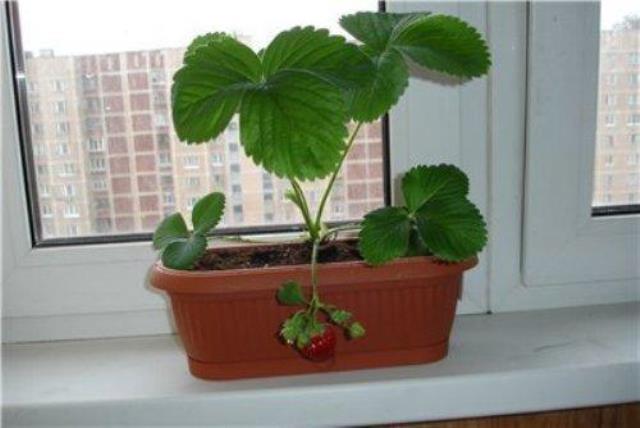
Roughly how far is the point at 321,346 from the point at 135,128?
0.38m

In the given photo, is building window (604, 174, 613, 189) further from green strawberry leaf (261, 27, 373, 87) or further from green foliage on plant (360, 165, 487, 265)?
green strawberry leaf (261, 27, 373, 87)

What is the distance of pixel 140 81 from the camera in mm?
740

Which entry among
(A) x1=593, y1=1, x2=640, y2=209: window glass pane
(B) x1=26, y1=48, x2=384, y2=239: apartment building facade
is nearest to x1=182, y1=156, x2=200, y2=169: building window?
(B) x1=26, y1=48, x2=384, y2=239: apartment building facade

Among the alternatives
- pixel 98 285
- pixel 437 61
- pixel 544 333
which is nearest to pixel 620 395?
pixel 544 333

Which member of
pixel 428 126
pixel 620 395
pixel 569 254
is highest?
pixel 428 126

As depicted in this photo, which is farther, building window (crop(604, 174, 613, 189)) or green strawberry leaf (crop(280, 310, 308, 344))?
building window (crop(604, 174, 613, 189))

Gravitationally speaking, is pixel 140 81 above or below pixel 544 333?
above

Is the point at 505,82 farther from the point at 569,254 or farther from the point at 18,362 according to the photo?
the point at 18,362

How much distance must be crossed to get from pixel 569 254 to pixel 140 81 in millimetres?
568

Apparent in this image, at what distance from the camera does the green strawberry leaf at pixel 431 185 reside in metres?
0.55

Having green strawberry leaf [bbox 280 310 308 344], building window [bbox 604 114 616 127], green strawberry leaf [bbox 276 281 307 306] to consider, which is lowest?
green strawberry leaf [bbox 280 310 308 344]

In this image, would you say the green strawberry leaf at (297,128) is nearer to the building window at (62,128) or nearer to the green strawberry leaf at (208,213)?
the green strawberry leaf at (208,213)

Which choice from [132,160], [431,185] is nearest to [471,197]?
[431,185]

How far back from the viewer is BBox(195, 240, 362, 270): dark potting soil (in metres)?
0.59
